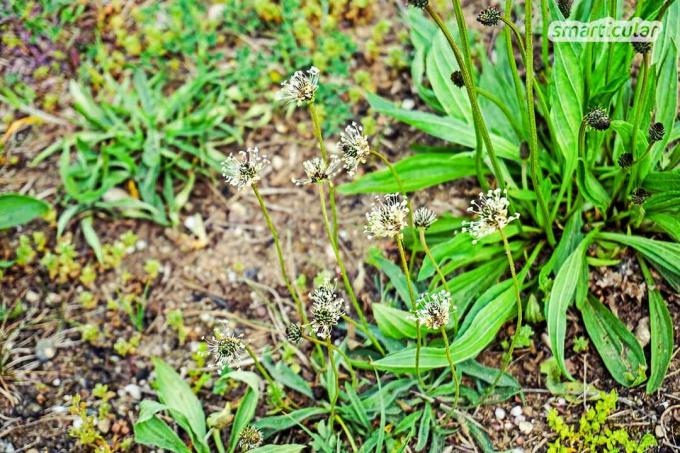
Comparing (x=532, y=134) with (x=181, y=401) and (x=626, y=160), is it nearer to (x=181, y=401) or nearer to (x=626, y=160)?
(x=626, y=160)

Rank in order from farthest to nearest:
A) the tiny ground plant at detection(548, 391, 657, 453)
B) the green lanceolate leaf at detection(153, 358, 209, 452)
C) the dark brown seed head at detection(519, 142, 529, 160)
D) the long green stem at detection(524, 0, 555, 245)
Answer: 1. the dark brown seed head at detection(519, 142, 529, 160)
2. the green lanceolate leaf at detection(153, 358, 209, 452)
3. the tiny ground plant at detection(548, 391, 657, 453)
4. the long green stem at detection(524, 0, 555, 245)

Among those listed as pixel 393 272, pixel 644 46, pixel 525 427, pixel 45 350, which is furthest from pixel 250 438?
pixel 644 46

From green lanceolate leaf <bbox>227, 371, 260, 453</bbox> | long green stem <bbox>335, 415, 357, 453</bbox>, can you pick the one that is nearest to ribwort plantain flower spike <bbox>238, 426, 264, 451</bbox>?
green lanceolate leaf <bbox>227, 371, 260, 453</bbox>

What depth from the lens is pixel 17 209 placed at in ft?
11.4

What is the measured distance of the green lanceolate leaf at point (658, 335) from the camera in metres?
2.87

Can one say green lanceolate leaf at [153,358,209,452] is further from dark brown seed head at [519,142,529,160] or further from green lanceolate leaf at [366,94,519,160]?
dark brown seed head at [519,142,529,160]

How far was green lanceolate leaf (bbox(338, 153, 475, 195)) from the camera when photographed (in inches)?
134

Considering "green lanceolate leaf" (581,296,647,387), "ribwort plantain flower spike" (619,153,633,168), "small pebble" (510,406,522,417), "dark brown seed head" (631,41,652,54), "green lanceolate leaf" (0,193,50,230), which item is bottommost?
"small pebble" (510,406,522,417)

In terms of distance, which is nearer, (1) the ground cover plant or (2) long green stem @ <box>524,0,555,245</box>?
(2) long green stem @ <box>524,0,555,245</box>

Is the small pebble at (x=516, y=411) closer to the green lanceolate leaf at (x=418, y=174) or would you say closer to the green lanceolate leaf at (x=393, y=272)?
the green lanceolate leaf at (x=393, y=272)

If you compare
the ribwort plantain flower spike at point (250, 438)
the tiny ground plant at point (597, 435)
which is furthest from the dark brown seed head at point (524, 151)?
the ribwort plantain flower spike at point (250, 438)

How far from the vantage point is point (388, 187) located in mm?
3422

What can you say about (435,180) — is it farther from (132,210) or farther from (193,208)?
(132,210)

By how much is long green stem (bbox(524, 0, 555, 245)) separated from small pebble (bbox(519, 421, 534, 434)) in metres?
0.81
